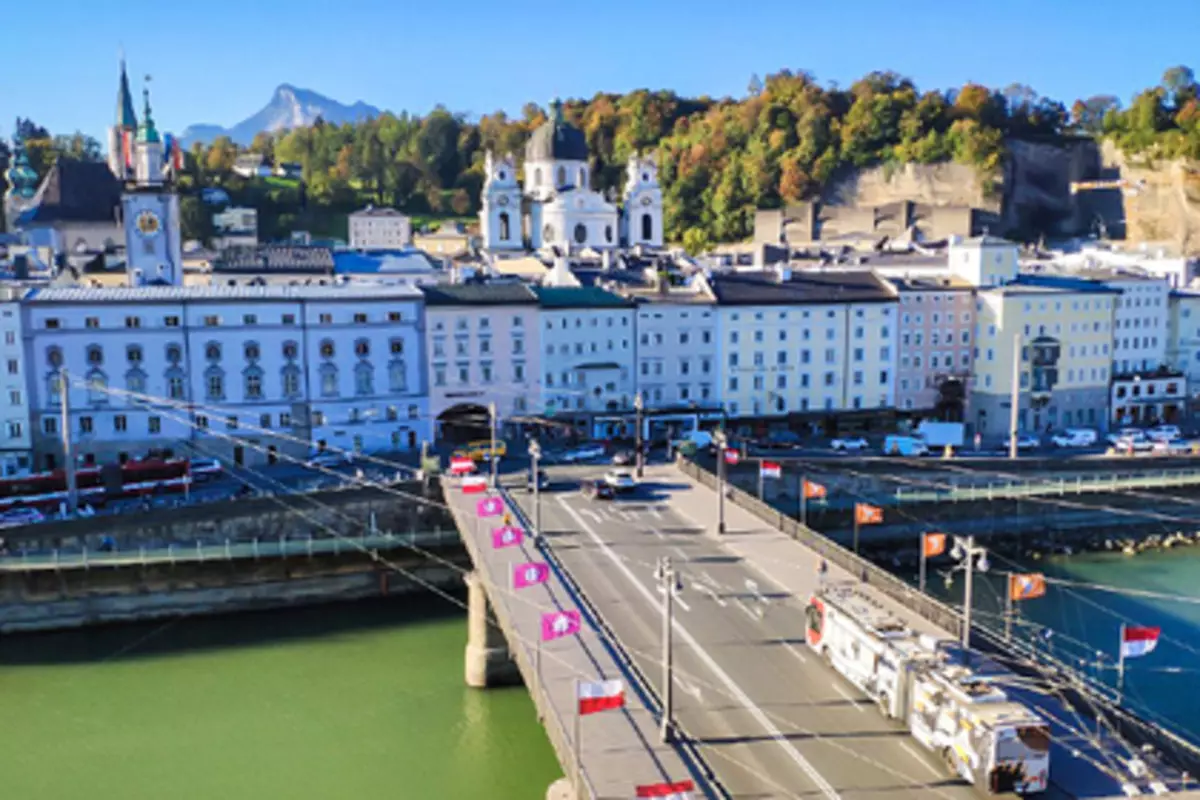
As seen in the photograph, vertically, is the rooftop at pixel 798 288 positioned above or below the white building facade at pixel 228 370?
above

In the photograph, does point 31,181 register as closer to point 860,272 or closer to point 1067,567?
point 860,272

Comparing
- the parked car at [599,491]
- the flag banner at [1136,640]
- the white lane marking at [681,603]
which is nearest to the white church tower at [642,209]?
the parked car at [599,491]

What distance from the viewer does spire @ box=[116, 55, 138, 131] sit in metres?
72.2

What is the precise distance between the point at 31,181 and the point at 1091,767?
4043 inches

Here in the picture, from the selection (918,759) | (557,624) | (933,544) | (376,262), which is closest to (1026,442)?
(933,544)

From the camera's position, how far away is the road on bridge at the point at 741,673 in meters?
17.5

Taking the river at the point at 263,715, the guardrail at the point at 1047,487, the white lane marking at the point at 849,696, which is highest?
the white lane marking at the point at 849,696

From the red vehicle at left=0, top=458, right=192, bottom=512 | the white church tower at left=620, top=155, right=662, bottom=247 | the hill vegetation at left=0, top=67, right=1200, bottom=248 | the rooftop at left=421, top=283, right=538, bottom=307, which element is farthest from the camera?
the hill vegetation at left=0, top=67, right=1200, bottom=248

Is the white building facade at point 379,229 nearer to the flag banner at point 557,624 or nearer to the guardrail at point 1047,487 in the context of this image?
the guardrail at point 1047,487

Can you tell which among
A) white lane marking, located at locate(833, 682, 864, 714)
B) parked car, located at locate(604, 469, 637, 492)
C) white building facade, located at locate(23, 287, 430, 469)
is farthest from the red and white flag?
white lane marking, located at locate(833, 682, 864, 714)

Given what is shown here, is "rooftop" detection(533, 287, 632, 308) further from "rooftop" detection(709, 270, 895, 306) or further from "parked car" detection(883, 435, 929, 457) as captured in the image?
"parked car" detection(883, 435, 929, 457)

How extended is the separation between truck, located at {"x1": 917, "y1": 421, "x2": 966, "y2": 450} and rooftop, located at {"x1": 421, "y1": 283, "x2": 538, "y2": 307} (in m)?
17.4

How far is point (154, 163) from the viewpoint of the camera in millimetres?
61500

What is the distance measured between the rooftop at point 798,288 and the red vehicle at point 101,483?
77.0ft
